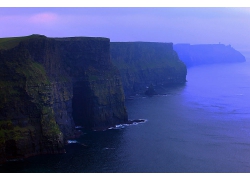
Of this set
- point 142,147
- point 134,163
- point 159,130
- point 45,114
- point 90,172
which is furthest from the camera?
point 159,130

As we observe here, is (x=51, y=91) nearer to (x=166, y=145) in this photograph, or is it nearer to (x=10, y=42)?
(x=10, y=42)

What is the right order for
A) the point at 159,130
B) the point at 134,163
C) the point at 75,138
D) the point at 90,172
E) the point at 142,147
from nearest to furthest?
the point at 90,172
the point at 134,163
the point at 142,147
the point at 75,138
the point at 159,130

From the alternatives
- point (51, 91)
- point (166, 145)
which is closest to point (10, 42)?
point (51, 91)

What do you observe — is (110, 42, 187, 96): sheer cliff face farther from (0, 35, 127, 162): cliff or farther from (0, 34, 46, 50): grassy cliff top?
(0, 34, 46, 50): grassy cliff top

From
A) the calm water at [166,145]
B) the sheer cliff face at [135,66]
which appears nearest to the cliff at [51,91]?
the calm water at [166,145]

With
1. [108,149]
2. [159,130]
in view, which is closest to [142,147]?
[108,149]

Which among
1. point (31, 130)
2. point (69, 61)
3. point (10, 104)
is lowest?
point (31, 130)

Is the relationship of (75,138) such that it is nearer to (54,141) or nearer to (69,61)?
(54,141)
